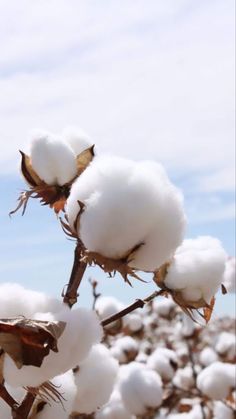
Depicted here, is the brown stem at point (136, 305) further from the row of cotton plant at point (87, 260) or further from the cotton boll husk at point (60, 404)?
the cotton boll husk at point (60, 404)

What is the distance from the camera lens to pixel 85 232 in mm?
943

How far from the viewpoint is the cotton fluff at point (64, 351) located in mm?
906

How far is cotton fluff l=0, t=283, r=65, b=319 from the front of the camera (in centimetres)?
96

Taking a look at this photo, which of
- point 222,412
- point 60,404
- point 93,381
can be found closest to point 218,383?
point 222,412

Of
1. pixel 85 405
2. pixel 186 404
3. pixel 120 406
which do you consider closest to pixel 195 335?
pixel 186 404

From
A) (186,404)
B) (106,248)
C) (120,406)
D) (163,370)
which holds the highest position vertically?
(106,248)

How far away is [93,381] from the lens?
1404 millimetres

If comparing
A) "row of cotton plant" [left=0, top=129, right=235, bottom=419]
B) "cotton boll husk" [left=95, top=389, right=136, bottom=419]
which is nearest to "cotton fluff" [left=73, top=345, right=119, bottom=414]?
"row of cotton plant" [left=0, top=129, right=235, bottom=419]

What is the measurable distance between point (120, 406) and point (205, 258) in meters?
1.61

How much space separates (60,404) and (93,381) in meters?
0.27

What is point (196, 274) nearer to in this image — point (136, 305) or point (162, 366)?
point (136, 305)

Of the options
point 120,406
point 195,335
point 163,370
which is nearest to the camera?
point 120,406

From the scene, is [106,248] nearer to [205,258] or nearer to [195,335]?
[205,258]

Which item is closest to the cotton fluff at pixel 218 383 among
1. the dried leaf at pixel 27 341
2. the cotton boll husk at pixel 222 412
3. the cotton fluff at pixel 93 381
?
the cotton boll husk at pixel 222 412
